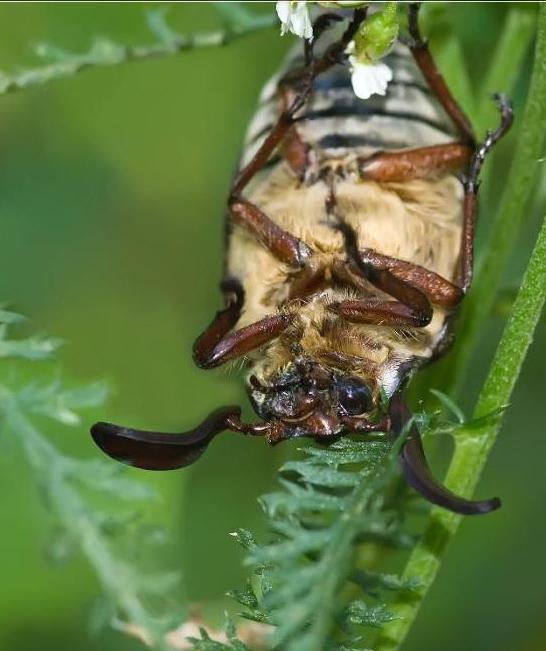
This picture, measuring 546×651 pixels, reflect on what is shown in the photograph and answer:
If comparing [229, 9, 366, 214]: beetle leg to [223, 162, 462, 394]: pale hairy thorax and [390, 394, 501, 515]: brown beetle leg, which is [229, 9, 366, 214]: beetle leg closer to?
[223, 162, 462, 394]: pale hairy thorax

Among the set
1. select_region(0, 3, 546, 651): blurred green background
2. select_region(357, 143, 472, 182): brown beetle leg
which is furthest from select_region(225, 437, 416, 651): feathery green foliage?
select_region(0, 3, 546, 651): blurred green background

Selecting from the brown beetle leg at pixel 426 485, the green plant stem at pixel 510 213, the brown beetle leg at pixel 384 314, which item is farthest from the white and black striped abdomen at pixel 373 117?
the brown beetle leg at pixel 426 485

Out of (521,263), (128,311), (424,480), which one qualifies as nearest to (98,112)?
(128,311)

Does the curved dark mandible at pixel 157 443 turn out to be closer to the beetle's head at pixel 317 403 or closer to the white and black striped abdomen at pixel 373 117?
Result: the beetle's head at pixel 317 403

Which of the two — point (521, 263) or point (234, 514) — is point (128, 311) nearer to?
point (234, 514)

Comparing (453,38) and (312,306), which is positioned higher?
(453,38)

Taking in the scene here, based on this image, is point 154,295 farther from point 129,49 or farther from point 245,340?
point 245,340
